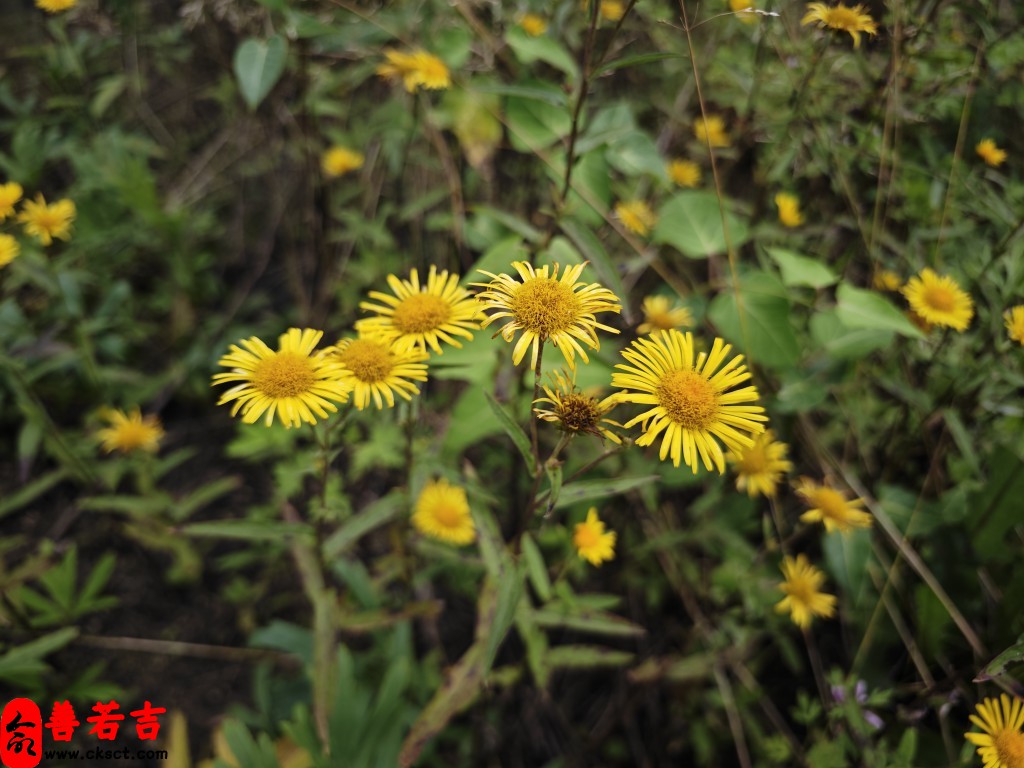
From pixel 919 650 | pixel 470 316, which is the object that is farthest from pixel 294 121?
pixel 919 650

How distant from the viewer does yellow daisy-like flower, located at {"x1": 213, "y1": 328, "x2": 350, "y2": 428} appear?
881 millimetres

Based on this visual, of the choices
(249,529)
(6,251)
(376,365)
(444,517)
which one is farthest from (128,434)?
(376,365)

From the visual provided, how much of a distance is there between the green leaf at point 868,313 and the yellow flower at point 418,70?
1040mm

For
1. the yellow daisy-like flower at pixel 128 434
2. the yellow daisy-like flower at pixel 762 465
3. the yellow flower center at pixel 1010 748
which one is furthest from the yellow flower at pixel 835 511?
the yellow daisy-like flower at pixel 128 434

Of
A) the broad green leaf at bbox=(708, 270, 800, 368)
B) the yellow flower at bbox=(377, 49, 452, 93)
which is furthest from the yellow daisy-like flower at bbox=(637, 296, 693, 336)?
the yellow flower at bbox=(377, 49, 452, 93)

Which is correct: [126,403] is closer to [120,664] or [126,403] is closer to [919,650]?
[120,664]

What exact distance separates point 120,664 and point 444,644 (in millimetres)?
880

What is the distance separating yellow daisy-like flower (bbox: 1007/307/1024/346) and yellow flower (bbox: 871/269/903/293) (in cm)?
22

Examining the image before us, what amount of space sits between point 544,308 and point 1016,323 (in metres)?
0.97

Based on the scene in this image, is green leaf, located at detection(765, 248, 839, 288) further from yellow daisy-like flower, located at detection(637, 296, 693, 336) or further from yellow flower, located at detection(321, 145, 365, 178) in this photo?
yellow flower, located at detection(321, 145, 365, 178)

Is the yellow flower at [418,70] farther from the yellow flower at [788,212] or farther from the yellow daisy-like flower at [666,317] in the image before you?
the yellow flower at [788,212]

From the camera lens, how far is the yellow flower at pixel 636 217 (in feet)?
5.29

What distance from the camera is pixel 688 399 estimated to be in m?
0.84

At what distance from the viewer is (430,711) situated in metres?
1.14
